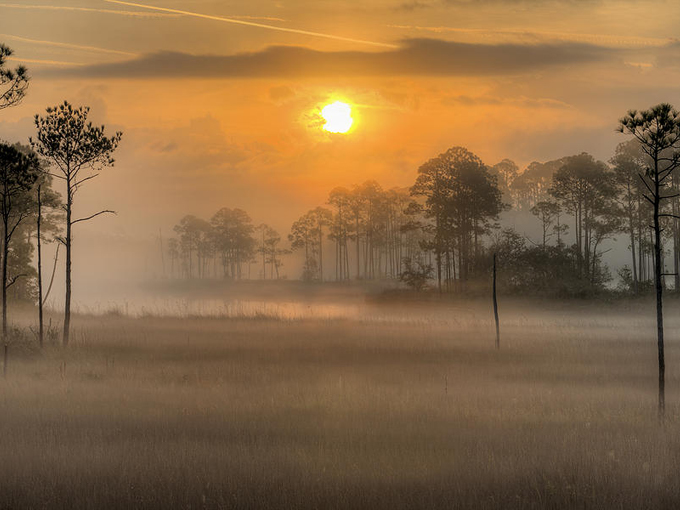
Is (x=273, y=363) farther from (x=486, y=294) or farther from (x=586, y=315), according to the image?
(x=486, y=294)

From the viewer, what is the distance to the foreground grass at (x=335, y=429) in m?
10.0

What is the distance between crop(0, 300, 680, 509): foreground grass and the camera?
10039mm

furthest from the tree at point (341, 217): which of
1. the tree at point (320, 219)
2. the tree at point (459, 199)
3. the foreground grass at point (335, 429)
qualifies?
the foreground grass at point (335, 429)

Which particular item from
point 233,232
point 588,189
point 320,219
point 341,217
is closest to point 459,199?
point 588,189

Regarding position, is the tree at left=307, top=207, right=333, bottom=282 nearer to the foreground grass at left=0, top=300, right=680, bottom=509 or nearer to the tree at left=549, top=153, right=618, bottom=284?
the tree at left=549, top=153, right=618, bottom=284

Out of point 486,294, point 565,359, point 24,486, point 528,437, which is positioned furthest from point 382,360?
point 486,294

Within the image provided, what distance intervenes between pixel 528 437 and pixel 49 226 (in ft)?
171

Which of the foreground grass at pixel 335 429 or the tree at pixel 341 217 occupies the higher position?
the tree at pixel 341 217

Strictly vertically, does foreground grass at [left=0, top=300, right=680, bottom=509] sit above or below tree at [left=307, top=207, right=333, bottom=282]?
below

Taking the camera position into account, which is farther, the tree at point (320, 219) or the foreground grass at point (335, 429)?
the tree at point (320, 219)

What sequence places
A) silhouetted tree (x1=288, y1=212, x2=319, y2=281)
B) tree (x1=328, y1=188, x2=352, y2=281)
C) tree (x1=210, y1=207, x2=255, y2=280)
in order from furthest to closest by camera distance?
1. tree (x1=210, y1=207, x2=255, y2=280)
2. silhouetted tree (x1=288, y1=212, x2=319, y2=281)
3. tree (x1=328, y1=188, x2=352, y2=281)

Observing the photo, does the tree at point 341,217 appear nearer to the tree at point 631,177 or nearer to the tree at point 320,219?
the tree at point 320,219

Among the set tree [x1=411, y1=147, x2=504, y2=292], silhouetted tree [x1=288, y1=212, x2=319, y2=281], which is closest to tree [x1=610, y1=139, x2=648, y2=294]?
tree [x1=411, y1=147, x2=504, y2=292]

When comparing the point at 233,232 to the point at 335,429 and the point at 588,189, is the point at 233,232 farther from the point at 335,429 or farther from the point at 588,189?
the point at 335,429
